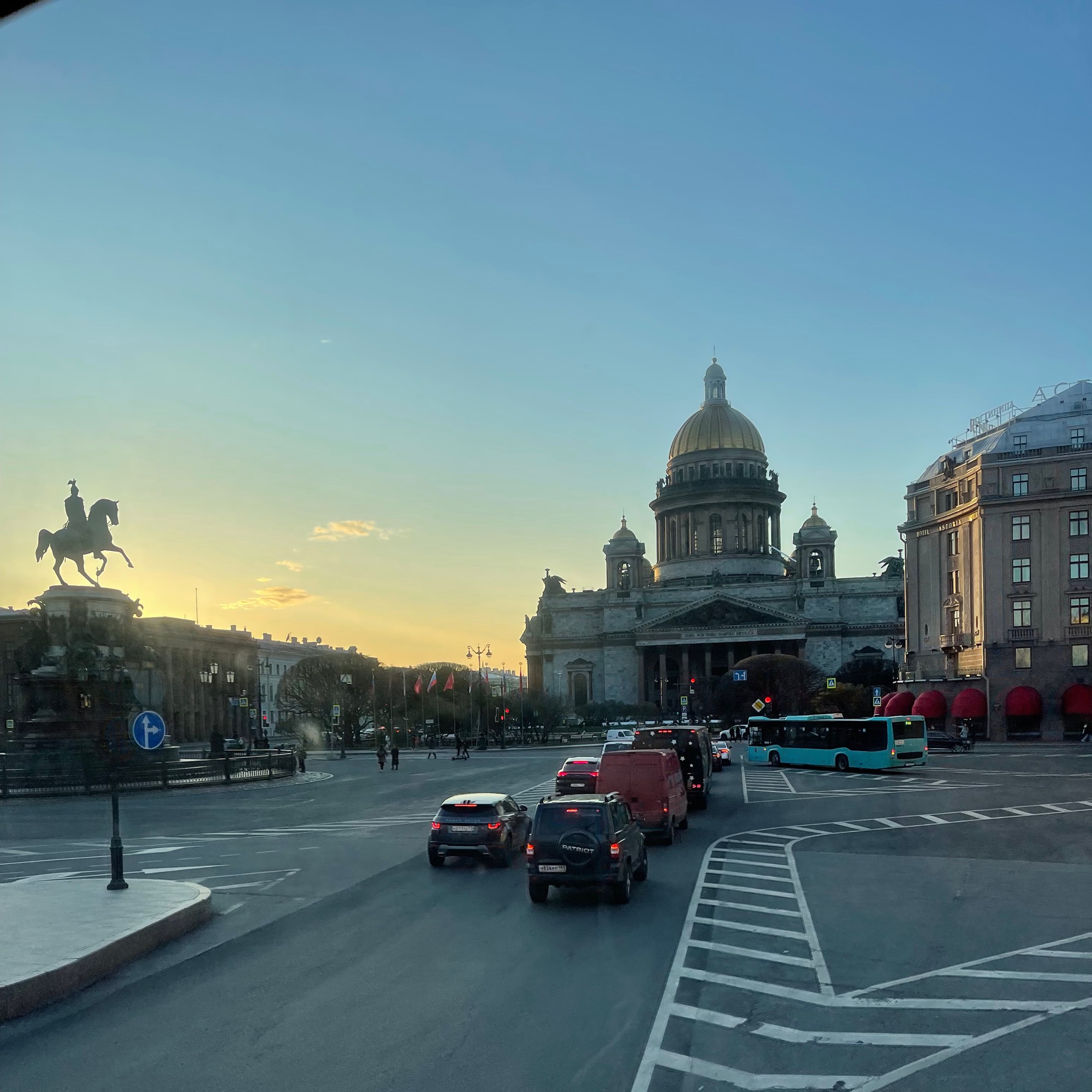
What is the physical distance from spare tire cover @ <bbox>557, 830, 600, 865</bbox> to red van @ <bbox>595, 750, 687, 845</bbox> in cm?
744

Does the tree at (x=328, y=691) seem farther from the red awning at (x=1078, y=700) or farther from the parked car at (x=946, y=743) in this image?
the red awning at (x=1078, y=700)

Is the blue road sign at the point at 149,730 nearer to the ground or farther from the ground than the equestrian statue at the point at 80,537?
nearer to the ground

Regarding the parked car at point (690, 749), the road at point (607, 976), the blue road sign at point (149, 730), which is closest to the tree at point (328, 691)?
the parked car at point (690, 749)

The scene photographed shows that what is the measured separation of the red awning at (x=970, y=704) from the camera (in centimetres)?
7388

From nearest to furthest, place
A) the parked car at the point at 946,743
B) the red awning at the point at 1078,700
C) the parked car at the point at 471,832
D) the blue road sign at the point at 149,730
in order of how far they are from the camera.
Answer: the blue road sign at the point at 149,730 → the parked car at the point at 471,832 → the parked car at the point at 946,743 → the red awning at the point at 1078,700

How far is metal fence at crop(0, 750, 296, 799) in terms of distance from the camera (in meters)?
42.5

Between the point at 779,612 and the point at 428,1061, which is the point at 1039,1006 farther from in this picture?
the point at 779,612

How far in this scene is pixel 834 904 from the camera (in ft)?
58.5

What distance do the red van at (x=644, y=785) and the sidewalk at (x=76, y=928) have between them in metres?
10.1

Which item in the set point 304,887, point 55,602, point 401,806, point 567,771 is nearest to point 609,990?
point 304,887

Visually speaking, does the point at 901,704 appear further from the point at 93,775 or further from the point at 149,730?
the point at 149,730

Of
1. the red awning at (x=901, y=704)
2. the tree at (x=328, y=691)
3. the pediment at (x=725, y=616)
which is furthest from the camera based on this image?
the pediment at (x=725, y=616)

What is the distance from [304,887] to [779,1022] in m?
11.0

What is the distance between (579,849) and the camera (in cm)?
1781
